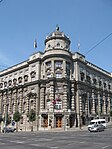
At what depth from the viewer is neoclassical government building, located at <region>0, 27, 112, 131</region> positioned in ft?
198

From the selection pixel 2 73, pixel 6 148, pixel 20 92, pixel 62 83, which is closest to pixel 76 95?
pixel 62 83

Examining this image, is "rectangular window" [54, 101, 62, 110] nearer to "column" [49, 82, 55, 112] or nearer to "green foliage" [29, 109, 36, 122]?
"column" [49, 82, 55, 112]

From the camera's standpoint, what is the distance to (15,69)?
7631cm

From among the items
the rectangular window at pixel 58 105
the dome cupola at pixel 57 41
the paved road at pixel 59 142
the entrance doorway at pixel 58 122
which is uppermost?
Answer: the dome cupola at pixel 57 41

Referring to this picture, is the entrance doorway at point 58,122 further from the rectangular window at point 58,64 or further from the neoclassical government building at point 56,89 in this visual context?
the rectangular window at point 58,64

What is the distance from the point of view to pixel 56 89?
6119 centimetres

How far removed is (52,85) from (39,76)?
266 inches

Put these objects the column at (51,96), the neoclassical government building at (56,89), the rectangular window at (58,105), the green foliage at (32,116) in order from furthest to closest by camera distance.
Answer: the neoclassical government building at (56,89)
the rectangular window at (58,105)
the column at (51,96)
the green foliage at (32,116)

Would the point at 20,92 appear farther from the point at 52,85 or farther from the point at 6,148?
the point at 6,148

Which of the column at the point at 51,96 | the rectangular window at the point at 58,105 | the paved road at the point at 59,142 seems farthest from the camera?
the rectangular window at the point at 58,105

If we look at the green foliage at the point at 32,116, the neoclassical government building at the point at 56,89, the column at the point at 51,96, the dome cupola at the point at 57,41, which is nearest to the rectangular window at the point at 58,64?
the neoclassical government building at the point at 56,89

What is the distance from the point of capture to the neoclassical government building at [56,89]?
60.2 metres

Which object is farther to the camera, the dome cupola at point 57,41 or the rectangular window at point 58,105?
the dome cupola at point 57,41

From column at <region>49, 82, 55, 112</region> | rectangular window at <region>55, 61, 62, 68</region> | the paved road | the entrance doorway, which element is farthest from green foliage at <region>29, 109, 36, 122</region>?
the paved road
